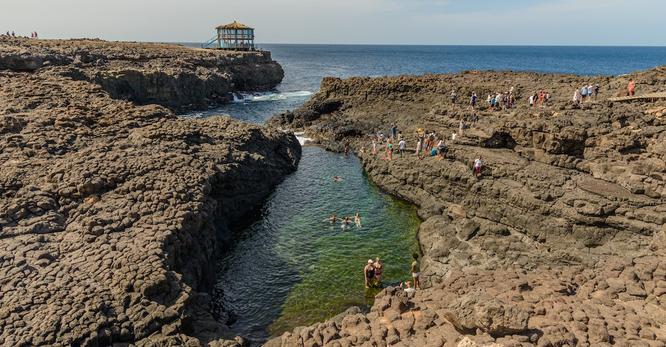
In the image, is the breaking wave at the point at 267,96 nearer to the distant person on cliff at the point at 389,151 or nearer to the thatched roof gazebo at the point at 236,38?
the thatched roof gazebo at the point at 236,38

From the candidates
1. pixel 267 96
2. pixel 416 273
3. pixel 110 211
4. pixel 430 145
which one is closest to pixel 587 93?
pixel 430 145

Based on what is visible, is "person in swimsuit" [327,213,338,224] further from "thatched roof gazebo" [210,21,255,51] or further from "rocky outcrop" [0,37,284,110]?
"thatched roof gazebo" [210,21,255,51]

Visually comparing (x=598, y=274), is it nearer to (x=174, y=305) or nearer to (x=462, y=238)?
(x=462, y=238)

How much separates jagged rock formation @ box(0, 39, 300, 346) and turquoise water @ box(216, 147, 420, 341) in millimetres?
1507

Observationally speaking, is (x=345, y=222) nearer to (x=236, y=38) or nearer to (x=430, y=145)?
(x=430, y=145)

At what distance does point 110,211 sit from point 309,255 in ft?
34.2

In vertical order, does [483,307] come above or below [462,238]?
above

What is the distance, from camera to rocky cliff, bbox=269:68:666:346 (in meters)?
13.0

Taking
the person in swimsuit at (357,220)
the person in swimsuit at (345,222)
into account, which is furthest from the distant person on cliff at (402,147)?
the person in swimsuit at (345,222)


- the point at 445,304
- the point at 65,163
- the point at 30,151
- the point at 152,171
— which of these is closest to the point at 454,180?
the point at 445,304

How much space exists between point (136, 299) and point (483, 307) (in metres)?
11.9

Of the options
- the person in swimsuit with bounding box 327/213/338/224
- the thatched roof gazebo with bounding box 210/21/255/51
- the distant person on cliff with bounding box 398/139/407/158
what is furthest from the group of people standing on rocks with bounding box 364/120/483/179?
the thatched roof gazebo with bounding box 210/21/255/51

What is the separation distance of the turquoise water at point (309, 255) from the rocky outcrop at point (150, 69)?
3132 cm

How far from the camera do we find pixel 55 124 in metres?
25.8
